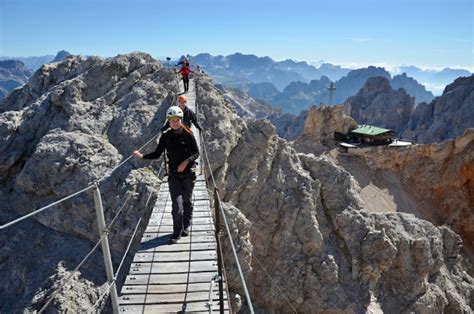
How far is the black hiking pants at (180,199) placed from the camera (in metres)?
8.60

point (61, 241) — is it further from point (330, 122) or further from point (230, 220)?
point (330, 122)

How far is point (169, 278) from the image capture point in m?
7.34

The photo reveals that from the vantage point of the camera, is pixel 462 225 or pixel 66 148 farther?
pixel 462 225

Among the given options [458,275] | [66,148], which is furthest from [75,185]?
→ [458,275]

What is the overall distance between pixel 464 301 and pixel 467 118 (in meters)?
81.3

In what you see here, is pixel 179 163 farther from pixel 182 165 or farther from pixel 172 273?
pixel 172 273

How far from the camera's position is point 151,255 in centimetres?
811

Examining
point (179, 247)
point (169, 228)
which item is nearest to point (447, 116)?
point (169, 228)

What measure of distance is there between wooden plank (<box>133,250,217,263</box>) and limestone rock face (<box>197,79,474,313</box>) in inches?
300

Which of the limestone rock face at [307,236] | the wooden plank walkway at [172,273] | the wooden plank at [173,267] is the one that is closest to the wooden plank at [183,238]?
the wooden plank walkway at [172,273]

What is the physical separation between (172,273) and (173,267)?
19 centimetres

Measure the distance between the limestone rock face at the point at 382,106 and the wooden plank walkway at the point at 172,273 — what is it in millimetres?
112221

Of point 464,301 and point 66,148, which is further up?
point 66,148

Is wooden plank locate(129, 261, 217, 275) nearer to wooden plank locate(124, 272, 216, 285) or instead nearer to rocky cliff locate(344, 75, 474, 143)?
wooden plank locate(124, 272, 216, 285)
